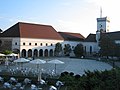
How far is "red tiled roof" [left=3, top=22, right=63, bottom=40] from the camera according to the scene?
68.5 meters

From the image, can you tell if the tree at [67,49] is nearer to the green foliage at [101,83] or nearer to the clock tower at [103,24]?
the clock tower at [103,24]

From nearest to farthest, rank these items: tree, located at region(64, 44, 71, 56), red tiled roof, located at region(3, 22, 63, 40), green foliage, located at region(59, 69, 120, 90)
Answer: green foliage, located at region(59, 69, 120, 90), red tiled roof, located at region(3, 22, 63, 40), tree, located at region(64, 44, 71, 56)

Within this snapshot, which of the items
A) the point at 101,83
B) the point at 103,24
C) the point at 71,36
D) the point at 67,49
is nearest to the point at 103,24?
the point at 103,24

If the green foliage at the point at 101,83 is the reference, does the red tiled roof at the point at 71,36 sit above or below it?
above

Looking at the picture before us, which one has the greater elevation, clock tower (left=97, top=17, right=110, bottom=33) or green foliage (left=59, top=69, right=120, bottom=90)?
clock tower (left=97, top=17, right=110, bottom=33)

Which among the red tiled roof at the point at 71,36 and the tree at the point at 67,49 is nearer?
the tree at the point at 67,49

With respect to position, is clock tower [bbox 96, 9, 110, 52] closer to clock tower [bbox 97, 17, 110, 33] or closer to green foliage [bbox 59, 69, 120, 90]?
clock tower [bbox 97, 17, 110, 33]

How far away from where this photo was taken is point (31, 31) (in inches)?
2800

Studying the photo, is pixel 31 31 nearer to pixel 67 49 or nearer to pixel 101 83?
pixel 67 49

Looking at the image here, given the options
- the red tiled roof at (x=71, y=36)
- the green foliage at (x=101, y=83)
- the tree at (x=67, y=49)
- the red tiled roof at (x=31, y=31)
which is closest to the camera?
the green foliage at (x=101, y=83)

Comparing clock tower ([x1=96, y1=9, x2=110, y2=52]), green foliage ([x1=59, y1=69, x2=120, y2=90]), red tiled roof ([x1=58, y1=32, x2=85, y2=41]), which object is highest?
clock tower ([x1=96, y1=9, x2=110, y2=52])

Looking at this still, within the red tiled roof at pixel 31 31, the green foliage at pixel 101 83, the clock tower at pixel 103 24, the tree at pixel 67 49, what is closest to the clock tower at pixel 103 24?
the clock tower at pixel 103 24

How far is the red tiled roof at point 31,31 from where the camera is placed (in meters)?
68.5

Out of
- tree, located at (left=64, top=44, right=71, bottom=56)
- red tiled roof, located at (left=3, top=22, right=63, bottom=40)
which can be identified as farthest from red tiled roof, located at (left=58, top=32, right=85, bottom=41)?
red tiled roof, located at (left=3, top=22, right=63, bottom=40)
